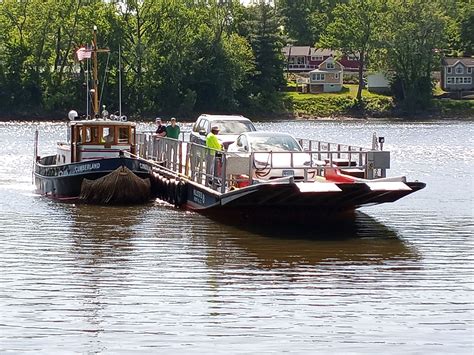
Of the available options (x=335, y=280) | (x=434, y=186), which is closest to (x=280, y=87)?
(x=434, y=186)

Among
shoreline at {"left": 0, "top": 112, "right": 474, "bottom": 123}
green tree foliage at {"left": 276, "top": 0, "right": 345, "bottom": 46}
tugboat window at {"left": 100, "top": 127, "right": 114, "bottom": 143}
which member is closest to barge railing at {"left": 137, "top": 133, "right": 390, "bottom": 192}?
tugboat window at {"left": 100, "top": 127, "right": 114, "bottom": 143}

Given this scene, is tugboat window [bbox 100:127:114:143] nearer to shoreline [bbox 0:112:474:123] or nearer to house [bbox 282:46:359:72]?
shoreline [bbox 0:112:474:123]

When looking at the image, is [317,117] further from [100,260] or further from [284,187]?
[100,260]

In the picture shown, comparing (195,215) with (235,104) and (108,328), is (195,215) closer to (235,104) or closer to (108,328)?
(108,328)

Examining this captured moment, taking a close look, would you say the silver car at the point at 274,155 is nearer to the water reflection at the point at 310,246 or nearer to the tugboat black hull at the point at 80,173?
the water reflection at the point at 310,246

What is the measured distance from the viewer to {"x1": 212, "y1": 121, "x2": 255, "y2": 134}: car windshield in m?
34.1

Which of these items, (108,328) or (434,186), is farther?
(434,186)

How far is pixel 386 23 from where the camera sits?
A: 131375mm

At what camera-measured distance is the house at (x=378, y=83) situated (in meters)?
132

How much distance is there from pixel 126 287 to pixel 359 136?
64.0 meters

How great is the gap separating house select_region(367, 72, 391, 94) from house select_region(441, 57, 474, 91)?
9736 mm

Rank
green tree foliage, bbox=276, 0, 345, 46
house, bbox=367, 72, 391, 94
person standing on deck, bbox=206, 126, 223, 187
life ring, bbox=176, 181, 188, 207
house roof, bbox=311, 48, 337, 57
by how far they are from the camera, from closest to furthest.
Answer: person standing on deck, bbox=206, 126, 223, 187 < life ring, bbox=176, 181, 188, 207 < house, bbox=367, 72, 391, 94 < house roof, bbox=311, 48, 337, 57 < green tree foliage, bbox=276, 0, 345, 46

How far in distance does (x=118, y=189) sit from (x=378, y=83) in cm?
10490

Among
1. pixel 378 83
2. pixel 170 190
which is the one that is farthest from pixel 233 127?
pixel 378 83
